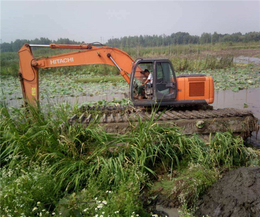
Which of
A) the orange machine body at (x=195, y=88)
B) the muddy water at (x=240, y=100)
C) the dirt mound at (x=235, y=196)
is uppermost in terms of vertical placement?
the orange machine body at (x=195, y=88)

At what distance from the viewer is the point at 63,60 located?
20.8ft

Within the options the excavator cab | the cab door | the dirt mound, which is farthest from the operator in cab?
the dirt mound

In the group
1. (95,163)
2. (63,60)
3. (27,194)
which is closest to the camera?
(27,194)

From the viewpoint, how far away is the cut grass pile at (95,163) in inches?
121

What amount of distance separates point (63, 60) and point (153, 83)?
7.50 ft

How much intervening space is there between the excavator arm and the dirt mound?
3.76 metres

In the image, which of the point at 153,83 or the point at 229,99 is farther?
the point at 229,99

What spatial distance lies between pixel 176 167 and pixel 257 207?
1.39 metres

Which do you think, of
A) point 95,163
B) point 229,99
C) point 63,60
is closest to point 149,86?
point 63,60

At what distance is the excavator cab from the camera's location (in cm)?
588

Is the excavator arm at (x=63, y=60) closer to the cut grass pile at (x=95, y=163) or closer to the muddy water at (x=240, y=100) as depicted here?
the cut grass pile at (x=95, y=163)

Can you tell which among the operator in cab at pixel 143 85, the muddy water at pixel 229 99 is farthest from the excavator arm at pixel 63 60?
the muddy water at pixel 229 99

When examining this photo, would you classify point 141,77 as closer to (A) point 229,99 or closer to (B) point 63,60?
(B) point 63,60

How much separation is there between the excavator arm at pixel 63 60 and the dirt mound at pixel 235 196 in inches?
148
